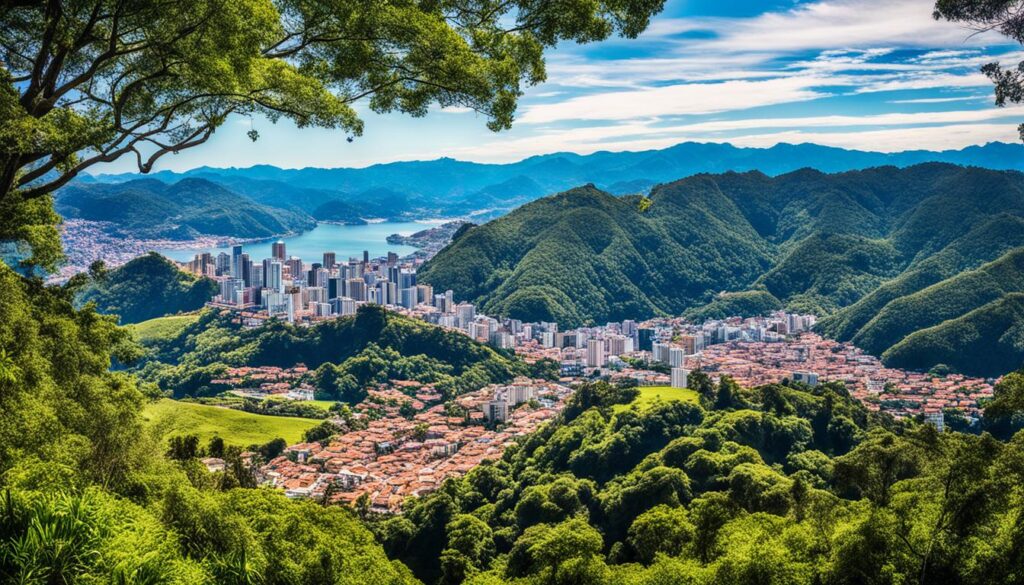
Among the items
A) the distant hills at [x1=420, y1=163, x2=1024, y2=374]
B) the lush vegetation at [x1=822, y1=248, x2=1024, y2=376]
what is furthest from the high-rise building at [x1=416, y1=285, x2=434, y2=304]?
the lush vegetation at [x1=822, y1=248, x2=1024, y2=376]

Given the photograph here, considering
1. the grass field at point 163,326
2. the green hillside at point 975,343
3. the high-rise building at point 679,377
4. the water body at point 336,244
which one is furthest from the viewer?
the water body at point 336,244

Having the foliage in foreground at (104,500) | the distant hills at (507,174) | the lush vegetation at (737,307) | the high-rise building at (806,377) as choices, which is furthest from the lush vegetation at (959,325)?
the distant hills at (507,174)

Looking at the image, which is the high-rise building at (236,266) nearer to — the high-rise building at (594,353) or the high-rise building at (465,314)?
the high-rise building at (465,314)

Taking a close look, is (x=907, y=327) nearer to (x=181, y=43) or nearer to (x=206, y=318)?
(x=206, y=318)

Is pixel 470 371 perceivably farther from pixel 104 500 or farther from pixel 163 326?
pixel 104 500

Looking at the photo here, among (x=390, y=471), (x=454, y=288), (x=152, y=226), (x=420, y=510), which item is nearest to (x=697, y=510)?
(x=420, y=510)

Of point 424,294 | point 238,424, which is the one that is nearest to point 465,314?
point 424,294
